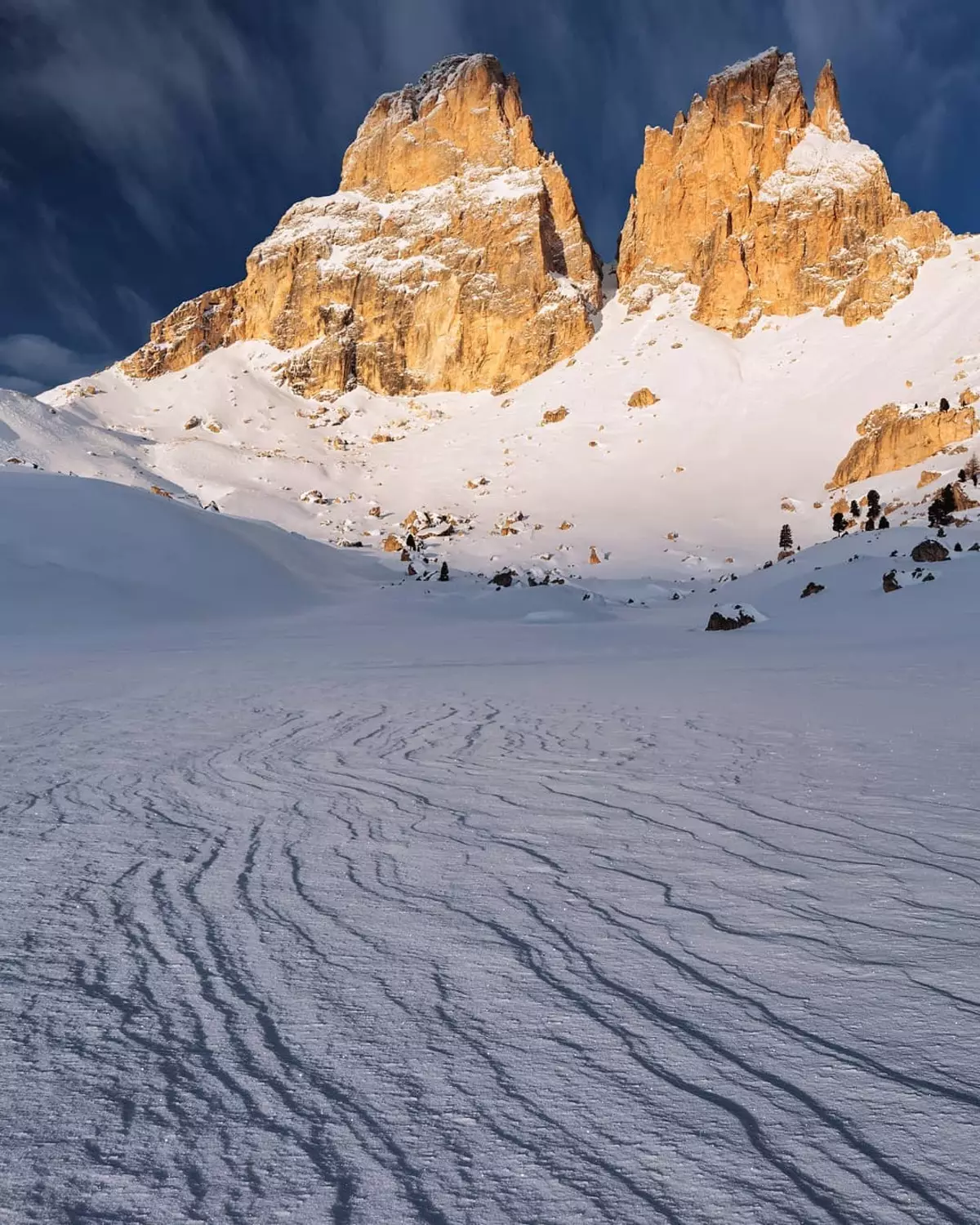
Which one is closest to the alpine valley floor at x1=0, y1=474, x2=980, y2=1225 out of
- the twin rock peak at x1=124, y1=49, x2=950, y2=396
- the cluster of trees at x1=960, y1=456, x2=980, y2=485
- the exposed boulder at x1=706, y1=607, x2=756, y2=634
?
the exposed boulder at x1=706, y1=607, x2=756, y2=634

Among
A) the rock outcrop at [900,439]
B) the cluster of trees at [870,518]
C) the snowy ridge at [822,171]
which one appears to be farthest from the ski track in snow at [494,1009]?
the snowy ridge at [822,171]

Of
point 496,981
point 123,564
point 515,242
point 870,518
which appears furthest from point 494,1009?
point 515,242

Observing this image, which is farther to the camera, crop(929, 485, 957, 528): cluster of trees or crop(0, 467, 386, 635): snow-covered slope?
crop(929, 485, 957, 528): cluster of trees

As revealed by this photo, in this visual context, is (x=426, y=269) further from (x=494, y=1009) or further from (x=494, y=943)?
(x=494, y=1009)

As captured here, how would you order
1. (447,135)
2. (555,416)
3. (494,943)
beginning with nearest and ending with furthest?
(494,943) < (555,416) < (447,135)

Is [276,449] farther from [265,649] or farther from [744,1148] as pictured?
[744,1148]

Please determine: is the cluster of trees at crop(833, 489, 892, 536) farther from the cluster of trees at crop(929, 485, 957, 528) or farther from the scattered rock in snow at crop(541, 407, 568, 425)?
the scattered rock in snow at crop(541, 407, 568, 425)

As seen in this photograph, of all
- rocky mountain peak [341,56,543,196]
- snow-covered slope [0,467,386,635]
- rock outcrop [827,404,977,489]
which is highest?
rocky mountain peak [341,56,543,196]
